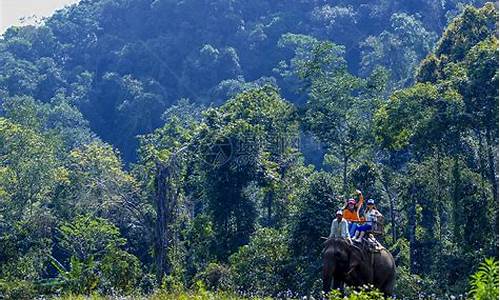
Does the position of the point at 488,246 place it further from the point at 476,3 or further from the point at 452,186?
the point at 476,3

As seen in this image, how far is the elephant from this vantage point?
63.6ft

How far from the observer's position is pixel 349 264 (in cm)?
1952

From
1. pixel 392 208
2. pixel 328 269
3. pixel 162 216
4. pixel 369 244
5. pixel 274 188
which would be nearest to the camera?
pixel 328 269

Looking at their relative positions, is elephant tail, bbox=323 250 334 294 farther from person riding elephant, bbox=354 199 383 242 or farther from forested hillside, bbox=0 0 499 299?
forested hillside, bbox=0 0 499 299

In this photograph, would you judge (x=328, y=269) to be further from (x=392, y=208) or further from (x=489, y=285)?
(x=392, y=208)

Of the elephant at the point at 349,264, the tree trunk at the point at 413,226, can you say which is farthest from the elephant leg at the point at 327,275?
the tree trunk at the point at 413,226

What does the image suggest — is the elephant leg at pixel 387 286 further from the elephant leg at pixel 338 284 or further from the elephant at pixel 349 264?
the elephant leg at pixel 338 284

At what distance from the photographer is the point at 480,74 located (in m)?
28.0

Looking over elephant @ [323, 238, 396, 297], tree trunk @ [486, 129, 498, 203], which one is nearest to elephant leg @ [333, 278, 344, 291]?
elephant @ [323, 238, 396, 297]

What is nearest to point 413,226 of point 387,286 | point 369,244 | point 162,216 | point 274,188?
point 274,188

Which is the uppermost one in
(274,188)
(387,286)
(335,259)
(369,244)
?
(274,188)

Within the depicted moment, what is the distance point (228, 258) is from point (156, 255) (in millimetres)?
2886

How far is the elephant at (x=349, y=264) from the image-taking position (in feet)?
63.6

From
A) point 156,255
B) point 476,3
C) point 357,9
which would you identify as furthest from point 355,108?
point 357,9
